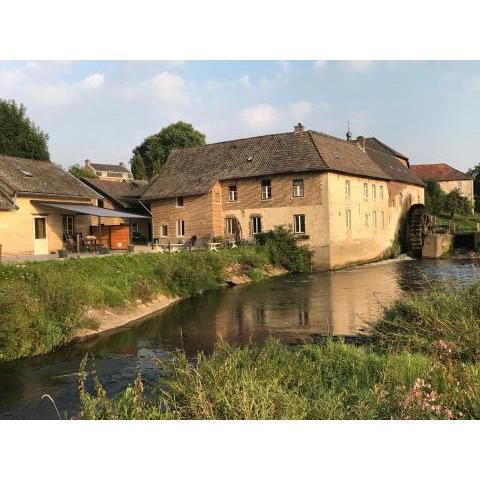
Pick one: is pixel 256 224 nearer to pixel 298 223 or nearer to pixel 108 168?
pixel 298 223

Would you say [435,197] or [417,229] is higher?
[435,197]

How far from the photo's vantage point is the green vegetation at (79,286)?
1275 cm

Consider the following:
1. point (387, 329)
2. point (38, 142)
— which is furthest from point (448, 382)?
point (38, 142)

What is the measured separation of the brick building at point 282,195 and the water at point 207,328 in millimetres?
7589

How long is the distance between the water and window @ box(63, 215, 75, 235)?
33.4 feet

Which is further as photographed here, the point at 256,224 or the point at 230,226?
the point at 230,226

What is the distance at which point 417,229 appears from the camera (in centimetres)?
4088

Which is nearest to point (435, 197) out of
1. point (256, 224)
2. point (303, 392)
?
point (256, 224)

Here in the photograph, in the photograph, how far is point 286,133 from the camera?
36.8 metres

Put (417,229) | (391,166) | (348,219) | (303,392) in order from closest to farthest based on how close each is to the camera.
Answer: (303,392) → (348,219) → (417,229) → (391,166)

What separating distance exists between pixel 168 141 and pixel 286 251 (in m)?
44.3

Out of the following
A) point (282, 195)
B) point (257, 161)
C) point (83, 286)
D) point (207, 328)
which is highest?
point (257, 161)

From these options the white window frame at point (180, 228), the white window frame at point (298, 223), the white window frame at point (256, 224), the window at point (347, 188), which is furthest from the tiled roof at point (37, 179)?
the window at point (347, 188)

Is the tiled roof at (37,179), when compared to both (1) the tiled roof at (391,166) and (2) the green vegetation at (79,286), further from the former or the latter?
(1) the tiled roof at (391,166)
